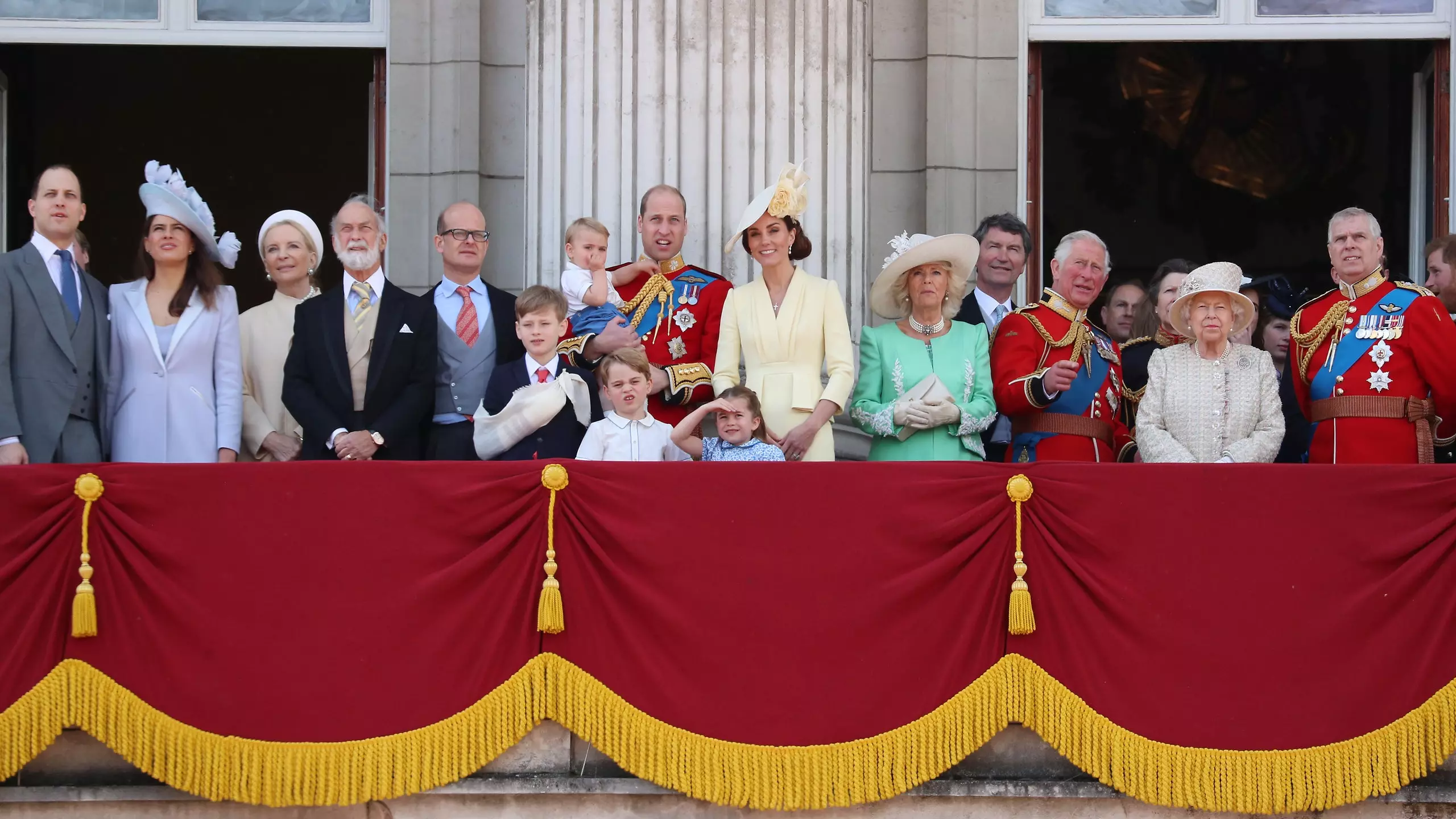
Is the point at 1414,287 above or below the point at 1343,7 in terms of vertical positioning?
below

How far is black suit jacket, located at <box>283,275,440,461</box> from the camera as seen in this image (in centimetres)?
669

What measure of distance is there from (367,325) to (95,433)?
1.05 m

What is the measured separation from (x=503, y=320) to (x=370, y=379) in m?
0.62

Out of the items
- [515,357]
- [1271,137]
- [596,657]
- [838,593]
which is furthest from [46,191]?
[1271,137]

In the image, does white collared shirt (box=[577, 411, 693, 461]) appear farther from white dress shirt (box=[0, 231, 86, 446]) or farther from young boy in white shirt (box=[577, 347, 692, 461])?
white dress shirt (box=[0, 231, 86, 446])

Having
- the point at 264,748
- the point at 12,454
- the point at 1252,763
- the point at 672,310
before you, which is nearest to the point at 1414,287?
the point at 1252,763

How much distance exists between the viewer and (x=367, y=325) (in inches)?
272

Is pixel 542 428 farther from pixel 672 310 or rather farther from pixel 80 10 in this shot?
pixel 80 10

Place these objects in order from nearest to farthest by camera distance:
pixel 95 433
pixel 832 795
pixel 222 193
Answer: pixel 832 795
pixel 95 433
pixel 222 193

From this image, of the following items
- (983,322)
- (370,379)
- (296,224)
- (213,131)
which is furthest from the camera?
(213,131)

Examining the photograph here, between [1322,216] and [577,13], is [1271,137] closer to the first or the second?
[1322,216]

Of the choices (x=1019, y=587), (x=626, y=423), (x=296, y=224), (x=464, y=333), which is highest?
(x=296, y=224)

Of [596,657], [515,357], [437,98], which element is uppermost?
[437,98]

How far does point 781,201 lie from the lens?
7.09 metres
